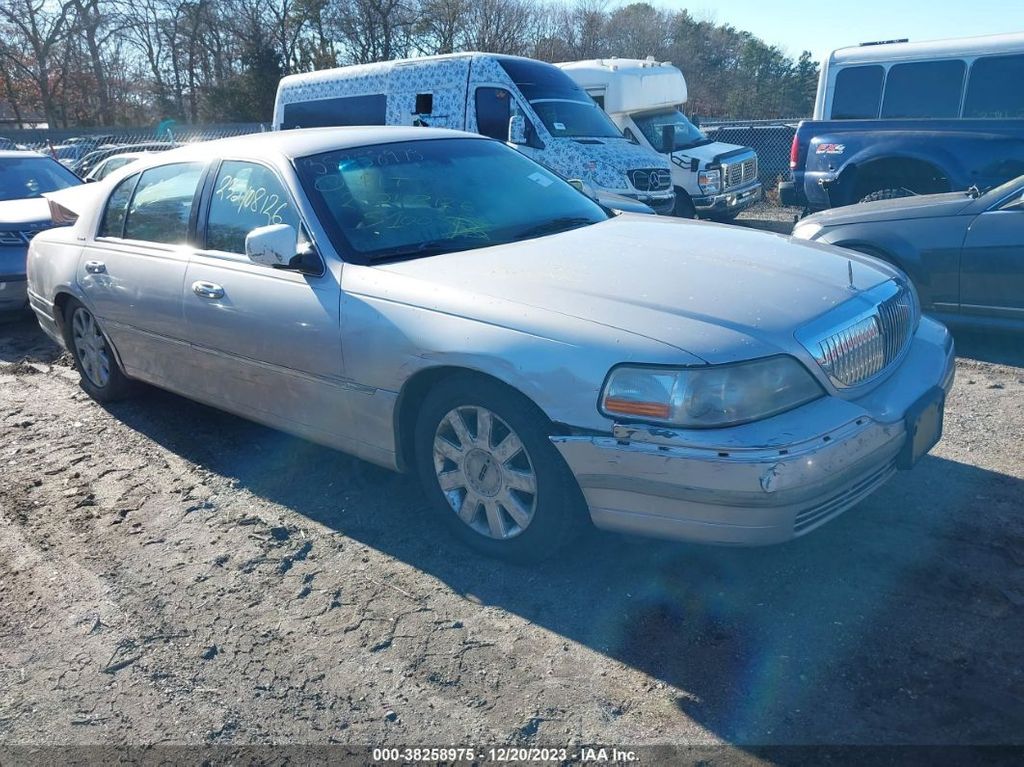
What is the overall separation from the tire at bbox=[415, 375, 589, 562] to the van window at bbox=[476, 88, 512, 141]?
26.3 feet

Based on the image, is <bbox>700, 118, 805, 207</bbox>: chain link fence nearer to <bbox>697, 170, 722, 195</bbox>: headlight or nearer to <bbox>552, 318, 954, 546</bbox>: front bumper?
<bbox>697, 170, 722, 195</bbox>: headlight

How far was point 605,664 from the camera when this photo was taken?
2863 mm

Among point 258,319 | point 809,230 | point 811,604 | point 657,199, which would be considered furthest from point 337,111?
point 811,604

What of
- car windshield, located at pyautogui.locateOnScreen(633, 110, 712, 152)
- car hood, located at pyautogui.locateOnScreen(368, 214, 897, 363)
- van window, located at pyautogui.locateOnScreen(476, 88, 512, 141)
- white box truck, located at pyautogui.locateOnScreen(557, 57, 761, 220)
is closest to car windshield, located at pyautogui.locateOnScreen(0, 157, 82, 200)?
van window, located at pyautogui.locateOnScreen(476, 88, 512, 141)

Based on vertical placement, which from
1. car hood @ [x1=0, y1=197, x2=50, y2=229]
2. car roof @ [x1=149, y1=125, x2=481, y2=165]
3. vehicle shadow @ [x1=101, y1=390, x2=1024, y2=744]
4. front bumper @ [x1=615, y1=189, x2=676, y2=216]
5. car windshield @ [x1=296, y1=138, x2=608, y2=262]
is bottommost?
vehicle shadow @ [x1=101, y1=390, x2=1024, y2=744]

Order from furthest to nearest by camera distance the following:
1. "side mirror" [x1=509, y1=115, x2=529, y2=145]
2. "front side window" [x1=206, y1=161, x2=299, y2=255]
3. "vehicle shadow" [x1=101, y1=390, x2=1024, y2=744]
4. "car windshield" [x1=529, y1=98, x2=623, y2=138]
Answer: "car windshield" [x1=529, y1=98, x2=623, y2=138] < "side mirror" [x1=509, y1=115, x2=529, y2=145] < "front side window" [x1=206, y1=161, x2=299, y2=255] < "vehicle shadow" [x1=101, y1=390, x2=1024, y2=744]

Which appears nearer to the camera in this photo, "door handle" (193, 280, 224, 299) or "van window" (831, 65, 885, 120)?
"door handle" (193, 280, 224, 299)

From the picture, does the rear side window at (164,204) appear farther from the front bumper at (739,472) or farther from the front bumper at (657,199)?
the front bumper at (657,199)

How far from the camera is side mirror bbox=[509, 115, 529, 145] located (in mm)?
10633

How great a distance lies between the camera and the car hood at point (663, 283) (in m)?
2.96

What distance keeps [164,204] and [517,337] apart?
2617mm

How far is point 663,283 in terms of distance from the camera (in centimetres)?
327

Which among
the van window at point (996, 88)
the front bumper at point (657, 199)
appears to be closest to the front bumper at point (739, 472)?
the front bumper at point (657, 199)

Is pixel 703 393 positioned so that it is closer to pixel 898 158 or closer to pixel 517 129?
pixel 898 158
